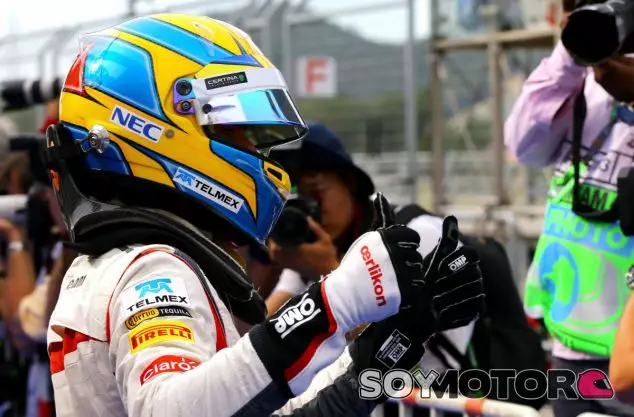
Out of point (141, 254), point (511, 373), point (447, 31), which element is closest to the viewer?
point (141, 254)

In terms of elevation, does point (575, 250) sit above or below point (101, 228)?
below

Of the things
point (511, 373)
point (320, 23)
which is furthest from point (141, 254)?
point (320, 23)

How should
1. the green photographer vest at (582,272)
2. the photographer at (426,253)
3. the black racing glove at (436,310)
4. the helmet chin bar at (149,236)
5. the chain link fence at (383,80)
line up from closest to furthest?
the black racing glove at (436,310) → the helmet chin bar at (149,236) → the green photographer vest at (582,272) → the photographer at (426,253) → the chain link fence at (383,80)

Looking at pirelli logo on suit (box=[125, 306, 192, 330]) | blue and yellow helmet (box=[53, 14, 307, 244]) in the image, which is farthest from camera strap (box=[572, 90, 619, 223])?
pirelli logo on suit (box=[125, 306, 192, 330])

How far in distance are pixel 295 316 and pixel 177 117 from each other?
A: 22.5 inches

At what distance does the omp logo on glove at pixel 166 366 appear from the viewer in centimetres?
184

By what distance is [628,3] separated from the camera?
116 inches

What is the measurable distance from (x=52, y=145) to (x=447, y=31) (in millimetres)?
8138

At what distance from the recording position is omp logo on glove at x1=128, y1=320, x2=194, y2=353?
1881 mm

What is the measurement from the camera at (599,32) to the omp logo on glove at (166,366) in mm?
1552

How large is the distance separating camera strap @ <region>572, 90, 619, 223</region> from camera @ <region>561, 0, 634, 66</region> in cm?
25

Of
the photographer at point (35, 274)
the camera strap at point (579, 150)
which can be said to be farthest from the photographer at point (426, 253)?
the photographer at point (35, 274)

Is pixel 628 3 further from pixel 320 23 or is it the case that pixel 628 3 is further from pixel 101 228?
pixel 320 23

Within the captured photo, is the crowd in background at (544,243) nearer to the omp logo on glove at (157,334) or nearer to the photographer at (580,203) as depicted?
the photographer at (580,203)
